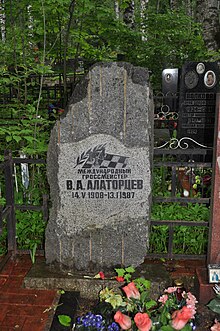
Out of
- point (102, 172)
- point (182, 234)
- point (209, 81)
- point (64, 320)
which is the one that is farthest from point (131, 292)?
point (209, 81)

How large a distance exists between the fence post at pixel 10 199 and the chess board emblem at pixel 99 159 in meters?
0.81

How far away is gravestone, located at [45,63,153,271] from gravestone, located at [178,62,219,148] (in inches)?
152

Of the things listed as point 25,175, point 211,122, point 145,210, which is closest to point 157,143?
point 211,122

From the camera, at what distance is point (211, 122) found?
7137 mm

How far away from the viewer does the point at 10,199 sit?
3922mm

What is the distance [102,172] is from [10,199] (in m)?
1.11

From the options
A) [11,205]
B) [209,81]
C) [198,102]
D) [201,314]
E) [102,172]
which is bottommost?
[201,314]

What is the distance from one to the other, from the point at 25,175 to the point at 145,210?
66.7 inches

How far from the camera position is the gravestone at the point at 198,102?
7191mm

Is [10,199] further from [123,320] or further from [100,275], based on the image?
[123,320]

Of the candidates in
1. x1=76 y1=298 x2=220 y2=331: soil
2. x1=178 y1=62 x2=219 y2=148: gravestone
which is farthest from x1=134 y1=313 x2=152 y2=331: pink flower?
x1=178 y1=62 x2=219 y2=148: gravestone

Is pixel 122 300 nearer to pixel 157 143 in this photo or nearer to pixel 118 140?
pixel 118 140

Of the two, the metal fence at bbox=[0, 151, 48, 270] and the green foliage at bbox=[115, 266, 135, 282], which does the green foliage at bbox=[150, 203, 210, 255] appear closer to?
the green foliage at bbox=[115, 266, 135, 282]

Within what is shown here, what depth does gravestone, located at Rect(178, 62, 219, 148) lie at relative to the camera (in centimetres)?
719
